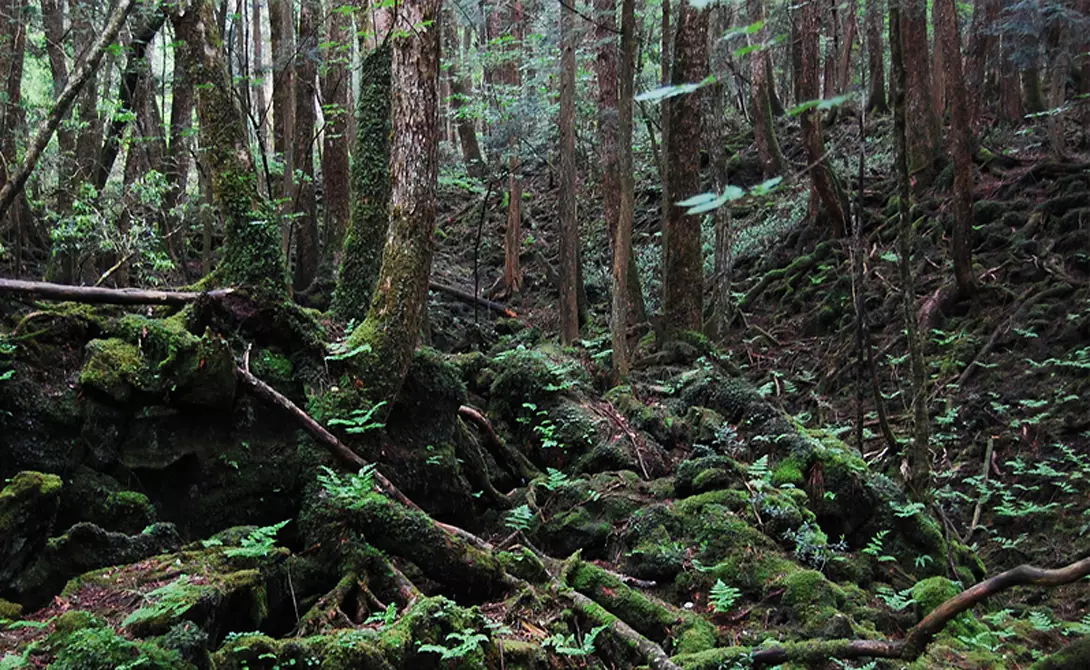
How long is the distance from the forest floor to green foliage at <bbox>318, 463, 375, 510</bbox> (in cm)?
4

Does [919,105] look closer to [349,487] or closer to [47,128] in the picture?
[349,487]

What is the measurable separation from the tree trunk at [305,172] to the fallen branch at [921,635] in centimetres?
1153

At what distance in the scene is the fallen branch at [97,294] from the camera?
19.6ft

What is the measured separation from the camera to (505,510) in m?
7.57

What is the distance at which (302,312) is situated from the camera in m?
7.13

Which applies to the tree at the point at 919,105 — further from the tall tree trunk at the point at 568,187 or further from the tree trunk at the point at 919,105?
the tall tree trunk at the point at 568,187

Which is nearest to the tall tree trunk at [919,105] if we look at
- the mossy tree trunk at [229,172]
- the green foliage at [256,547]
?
the mossy tree trunk at [229,172]

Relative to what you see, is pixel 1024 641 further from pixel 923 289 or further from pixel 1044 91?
pixel 1044 91

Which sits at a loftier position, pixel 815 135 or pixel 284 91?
pixel 284 91

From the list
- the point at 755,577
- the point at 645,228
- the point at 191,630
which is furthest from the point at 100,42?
the point at 645,228

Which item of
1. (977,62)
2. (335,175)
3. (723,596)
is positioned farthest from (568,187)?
(977,62)

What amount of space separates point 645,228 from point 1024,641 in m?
14.9

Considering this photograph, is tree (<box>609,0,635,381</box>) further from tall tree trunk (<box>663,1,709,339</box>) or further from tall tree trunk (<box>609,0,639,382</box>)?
tall tree trunk (<box>663,1,709,339</box>)

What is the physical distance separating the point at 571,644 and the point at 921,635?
220cm
